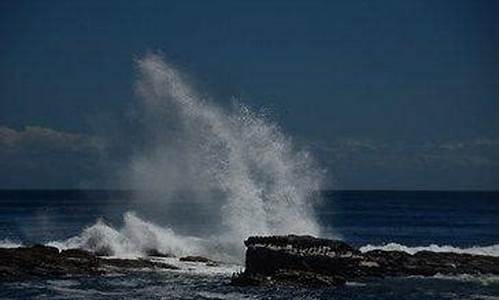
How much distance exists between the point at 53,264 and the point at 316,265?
32.2 ft

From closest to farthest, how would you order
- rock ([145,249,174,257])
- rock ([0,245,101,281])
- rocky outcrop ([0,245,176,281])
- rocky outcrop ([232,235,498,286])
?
rocky outcrop ([232,235,498,286]) → rock ([0,245,101,281]) → rocky outcrop ([0,245,176,281]) → rock ([145,249,174,257])

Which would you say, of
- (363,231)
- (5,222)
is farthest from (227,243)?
(5,222)

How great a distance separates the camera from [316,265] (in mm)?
30281

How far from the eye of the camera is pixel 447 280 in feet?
101

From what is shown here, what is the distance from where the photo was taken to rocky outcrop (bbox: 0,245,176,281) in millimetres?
30500

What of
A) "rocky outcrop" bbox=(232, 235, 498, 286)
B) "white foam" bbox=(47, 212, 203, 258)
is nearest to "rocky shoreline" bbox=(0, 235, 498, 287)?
"rocky outcrop" bbox=(232, 235, 498, 286)

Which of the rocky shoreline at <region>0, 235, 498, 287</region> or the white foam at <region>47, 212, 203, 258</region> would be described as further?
the white foam at <region>47, 212, 203, 258</region>

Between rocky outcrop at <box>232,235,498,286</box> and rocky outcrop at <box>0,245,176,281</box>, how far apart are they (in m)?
5.03

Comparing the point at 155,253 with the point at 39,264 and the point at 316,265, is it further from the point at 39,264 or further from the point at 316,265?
the point at 316,265

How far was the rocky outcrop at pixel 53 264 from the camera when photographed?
100 ft

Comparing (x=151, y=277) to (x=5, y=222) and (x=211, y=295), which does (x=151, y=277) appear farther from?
(x=5, y=222)

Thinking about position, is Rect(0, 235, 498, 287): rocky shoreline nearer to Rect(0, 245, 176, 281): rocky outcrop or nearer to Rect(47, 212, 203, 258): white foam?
Rect(0, 245, 176, 281): rocky outcrop

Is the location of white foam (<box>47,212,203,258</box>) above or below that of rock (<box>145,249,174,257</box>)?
above

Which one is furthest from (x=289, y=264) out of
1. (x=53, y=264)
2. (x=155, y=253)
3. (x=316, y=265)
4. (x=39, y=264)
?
(x=155, y=253)
